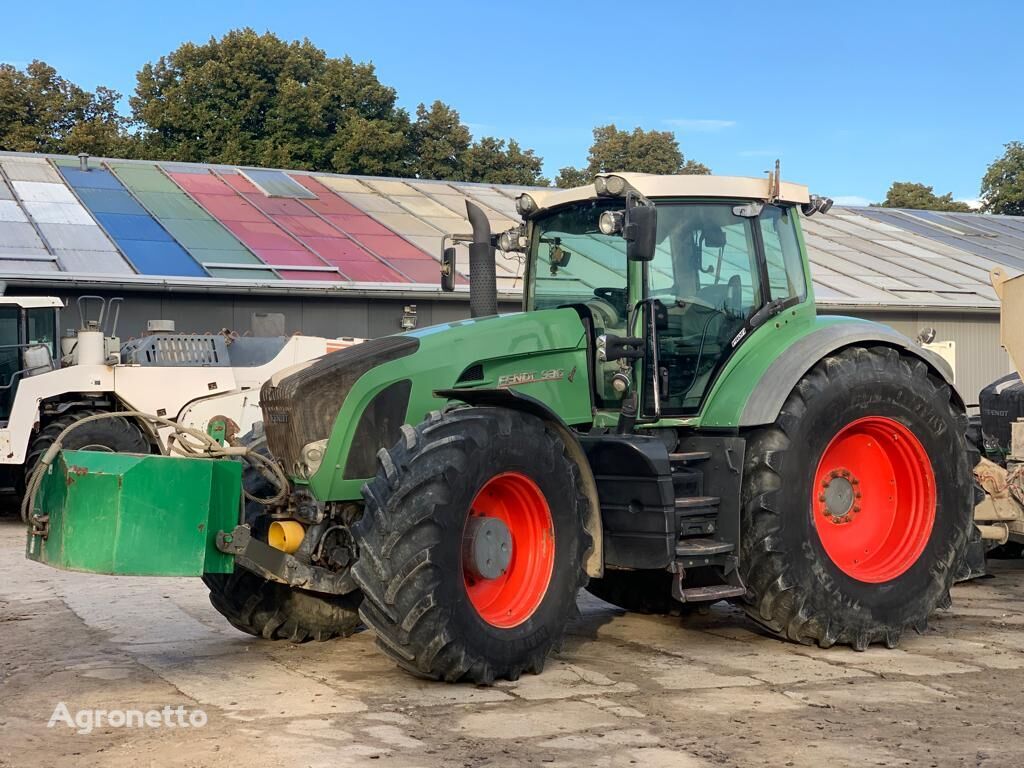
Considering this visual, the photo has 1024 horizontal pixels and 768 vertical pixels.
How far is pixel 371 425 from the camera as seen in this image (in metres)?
6.50

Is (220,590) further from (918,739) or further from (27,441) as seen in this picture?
(27,441)

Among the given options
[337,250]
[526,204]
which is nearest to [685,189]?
[526,204]

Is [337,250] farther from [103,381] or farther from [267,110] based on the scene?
[267,110]

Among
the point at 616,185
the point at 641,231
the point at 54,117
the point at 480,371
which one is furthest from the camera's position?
the point at 54,117

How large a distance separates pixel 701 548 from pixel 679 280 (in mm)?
1556

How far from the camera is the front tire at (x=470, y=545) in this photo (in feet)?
19.0

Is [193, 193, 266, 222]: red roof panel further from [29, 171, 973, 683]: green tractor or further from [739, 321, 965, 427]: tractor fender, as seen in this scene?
[739, 321, 965, 427]: tractor fender

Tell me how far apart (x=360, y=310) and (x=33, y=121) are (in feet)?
76.1

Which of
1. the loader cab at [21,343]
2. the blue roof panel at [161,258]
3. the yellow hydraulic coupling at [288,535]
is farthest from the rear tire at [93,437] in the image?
the yellow hydraulic coupling at [288,535]

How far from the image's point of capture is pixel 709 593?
263 inches

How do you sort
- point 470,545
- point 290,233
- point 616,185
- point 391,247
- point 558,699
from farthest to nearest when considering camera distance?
point 391,247
point 290,233
point 616,185
point 470,545
point 558,699

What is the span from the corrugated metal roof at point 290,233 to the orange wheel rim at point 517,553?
1124 cm

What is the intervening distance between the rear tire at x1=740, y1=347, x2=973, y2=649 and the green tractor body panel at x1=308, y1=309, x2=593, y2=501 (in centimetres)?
109

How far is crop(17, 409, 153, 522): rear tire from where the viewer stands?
14429mm
